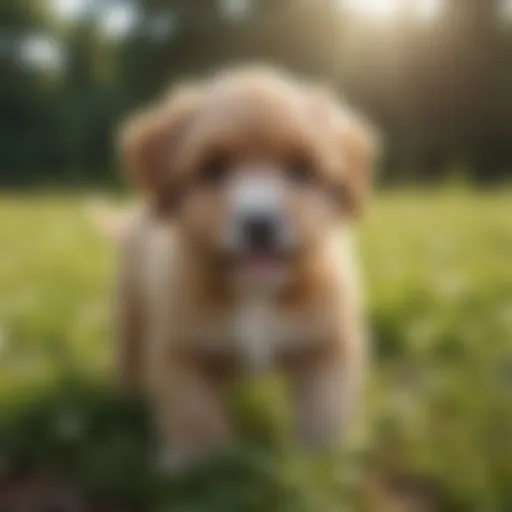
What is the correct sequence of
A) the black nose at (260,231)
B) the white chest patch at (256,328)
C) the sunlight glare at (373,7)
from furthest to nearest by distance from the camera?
the sunlight glare at (373,7) < the white chest patch at (256,328) < the black nose at (260,231)

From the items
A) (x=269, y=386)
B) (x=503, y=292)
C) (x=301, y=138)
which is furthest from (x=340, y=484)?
(x=503, y=292)

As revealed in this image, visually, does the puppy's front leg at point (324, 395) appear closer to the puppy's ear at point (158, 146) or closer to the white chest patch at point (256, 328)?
the white chest patch at point (256, 328)

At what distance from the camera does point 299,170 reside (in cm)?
119

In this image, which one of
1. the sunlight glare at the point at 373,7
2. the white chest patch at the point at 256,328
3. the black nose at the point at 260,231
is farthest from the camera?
the sunlight glare at the point at 373,7

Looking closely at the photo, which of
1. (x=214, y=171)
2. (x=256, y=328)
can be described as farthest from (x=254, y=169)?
(x=256, y=328)

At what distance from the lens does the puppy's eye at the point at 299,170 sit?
1184 mm

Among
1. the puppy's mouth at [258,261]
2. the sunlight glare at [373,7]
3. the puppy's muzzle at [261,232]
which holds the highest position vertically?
the sunlight glare at [373,7]

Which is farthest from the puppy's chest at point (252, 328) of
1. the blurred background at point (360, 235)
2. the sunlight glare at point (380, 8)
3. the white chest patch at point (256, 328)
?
the sunlight glare at point (380, 8)

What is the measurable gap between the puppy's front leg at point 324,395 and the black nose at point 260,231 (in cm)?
17

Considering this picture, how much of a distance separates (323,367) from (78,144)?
41 centimetres

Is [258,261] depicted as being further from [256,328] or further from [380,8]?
[380,8]

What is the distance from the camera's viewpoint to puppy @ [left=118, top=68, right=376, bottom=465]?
1174 millimetres

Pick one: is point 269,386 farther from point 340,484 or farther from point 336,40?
point 336,40

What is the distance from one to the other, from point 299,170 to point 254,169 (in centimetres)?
5
